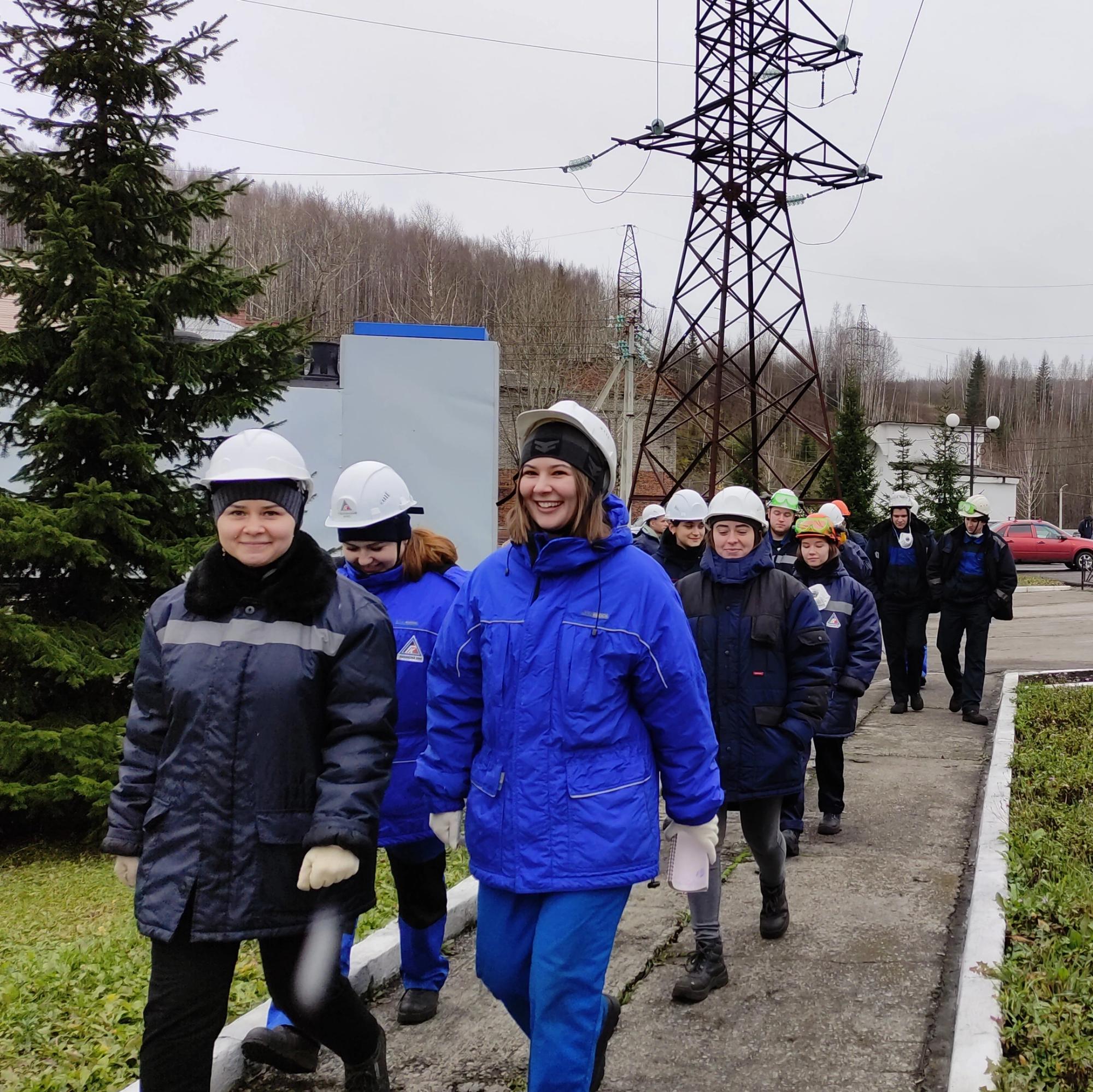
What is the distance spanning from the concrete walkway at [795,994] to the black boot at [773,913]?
48 mm

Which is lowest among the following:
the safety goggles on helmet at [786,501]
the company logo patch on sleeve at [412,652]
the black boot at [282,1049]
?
the black boot at [282,1049]

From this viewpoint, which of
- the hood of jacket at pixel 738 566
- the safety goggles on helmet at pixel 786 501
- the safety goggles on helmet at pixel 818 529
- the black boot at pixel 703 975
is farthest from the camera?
the safety goggles on helmet at pixel 786 501

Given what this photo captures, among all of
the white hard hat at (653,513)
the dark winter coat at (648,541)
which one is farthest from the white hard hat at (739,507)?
the white hard hat at (653,513)

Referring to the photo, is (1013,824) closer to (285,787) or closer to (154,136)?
(285,787)

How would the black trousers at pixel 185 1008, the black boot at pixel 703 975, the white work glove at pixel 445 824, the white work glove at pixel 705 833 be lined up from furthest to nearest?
the black boot at pixel 703 975
the white work glove at pixel 445 824
the white work glove at pixel 705 833
the black trousers at pixel 185 1008

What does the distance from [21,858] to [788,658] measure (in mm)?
5271

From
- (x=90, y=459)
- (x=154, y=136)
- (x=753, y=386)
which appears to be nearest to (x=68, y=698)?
(x=90, y=459)

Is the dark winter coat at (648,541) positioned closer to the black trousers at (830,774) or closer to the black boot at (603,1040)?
the black trousers at (830,774)

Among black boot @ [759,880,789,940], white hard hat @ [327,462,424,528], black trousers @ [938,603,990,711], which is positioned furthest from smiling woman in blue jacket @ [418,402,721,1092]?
black trousers @ [938,603,990,711]

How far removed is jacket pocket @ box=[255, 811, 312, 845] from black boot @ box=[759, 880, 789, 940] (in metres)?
2.55

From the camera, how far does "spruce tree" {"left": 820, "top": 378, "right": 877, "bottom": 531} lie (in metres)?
31.0

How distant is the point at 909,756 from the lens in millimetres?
8211

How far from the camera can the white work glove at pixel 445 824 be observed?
292 cm

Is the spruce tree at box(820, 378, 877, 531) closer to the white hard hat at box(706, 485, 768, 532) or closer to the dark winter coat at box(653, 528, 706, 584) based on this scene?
the dark winter coat at box(653, 528, 706, 584)
